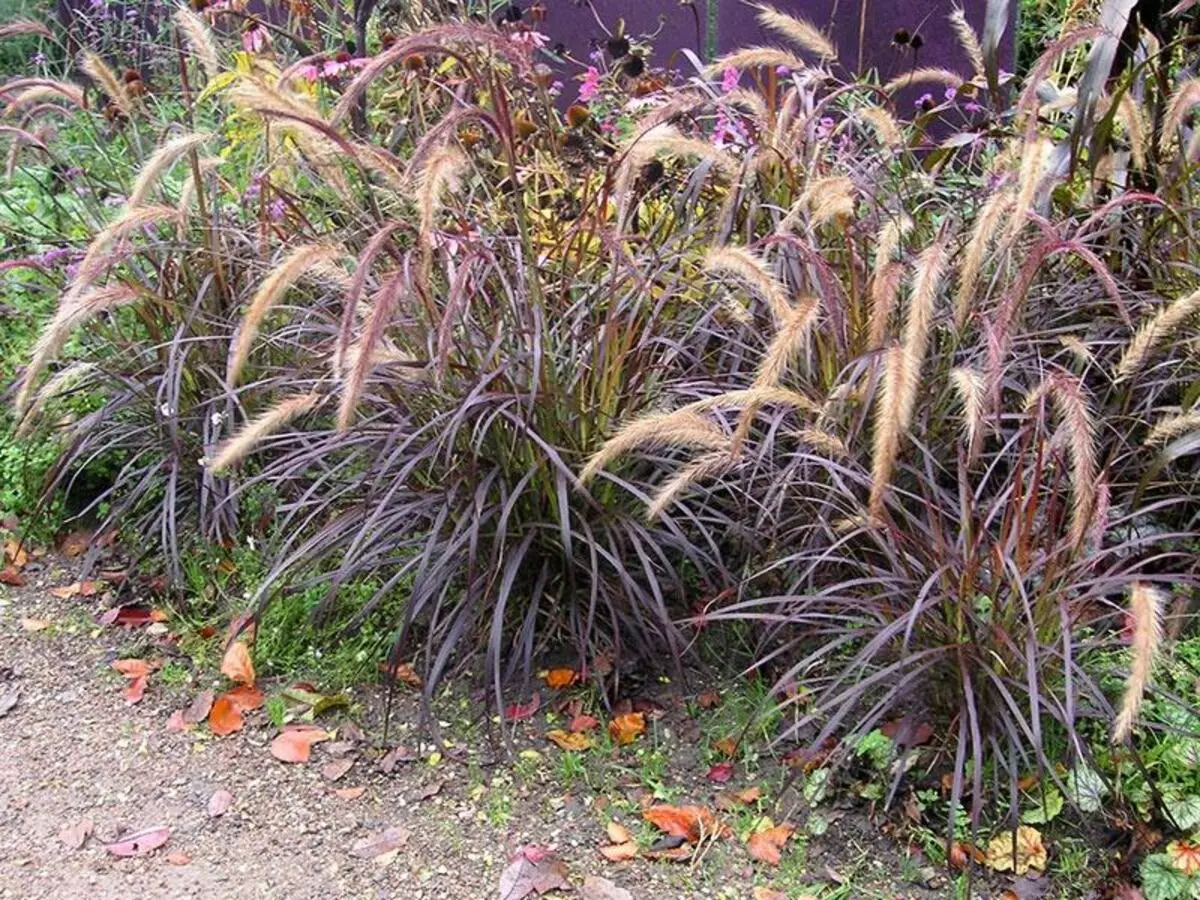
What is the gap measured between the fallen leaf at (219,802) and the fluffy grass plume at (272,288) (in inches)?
37.7

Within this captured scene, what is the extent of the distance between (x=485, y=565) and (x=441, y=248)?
767 millimetres

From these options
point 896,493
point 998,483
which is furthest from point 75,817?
point 998,483

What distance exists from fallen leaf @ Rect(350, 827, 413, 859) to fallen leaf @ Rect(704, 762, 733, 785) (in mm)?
647

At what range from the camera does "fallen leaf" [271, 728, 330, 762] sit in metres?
3.08

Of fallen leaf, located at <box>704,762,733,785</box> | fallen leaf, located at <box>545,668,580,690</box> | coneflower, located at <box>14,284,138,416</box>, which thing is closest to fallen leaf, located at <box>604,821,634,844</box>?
fallen leaf, located at <box>704,762,733,785</box>

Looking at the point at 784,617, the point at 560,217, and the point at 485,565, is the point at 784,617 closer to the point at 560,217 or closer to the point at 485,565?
the point at 485,565

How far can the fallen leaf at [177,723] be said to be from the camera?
127 inches

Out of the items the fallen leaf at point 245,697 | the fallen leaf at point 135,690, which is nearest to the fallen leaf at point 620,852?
the fallen leaf at point 245,697

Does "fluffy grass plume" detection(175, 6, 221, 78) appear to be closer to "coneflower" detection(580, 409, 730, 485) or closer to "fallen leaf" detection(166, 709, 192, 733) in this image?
"fallen leaf" detection(166, 709, 192, 733)

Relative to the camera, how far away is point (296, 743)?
10.2 feet

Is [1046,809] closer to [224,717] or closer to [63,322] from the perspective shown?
[224,717]

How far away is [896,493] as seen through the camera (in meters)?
2.98

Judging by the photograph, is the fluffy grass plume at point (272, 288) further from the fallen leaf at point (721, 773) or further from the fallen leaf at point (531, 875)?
the fallen leaf at point (721, 773)

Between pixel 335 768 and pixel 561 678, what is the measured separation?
55 cm
